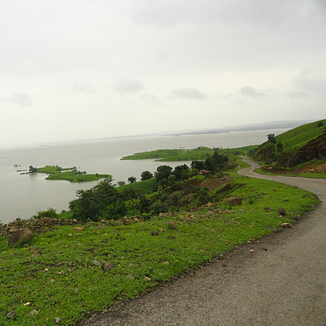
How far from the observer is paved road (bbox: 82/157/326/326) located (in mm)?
6725

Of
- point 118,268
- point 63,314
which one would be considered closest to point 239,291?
point 118,268

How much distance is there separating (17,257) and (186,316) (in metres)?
8.50

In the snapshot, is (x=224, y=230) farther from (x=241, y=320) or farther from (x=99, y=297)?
(x=99, y=297)

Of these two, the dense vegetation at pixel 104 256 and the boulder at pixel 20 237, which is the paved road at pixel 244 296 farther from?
the boulder at pixel 20 237

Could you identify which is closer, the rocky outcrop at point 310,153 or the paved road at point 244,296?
the paved road at point 244,296

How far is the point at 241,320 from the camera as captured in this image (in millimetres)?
6680

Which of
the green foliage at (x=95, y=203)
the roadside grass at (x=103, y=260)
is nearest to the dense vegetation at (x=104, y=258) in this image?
the roadside grass at (x=103, y=260)

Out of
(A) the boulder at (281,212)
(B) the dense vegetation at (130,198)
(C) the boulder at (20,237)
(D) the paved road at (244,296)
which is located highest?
(C) the boulder at (20,237)

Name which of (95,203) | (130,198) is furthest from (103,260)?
(130,198)

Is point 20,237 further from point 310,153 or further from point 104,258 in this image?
point 310,153

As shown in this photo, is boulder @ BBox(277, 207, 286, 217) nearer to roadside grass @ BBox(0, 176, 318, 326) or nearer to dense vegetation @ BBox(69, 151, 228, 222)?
roadside grass @ BBox(0, 176, 318, 326)

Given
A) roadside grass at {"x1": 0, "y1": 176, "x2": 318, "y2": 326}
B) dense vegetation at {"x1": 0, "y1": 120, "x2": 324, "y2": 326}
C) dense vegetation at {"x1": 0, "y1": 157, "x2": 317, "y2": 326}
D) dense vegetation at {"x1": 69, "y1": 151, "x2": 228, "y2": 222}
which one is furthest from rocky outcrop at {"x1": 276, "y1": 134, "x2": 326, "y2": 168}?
roadside grass at {"x1": 0, "y1": 176, "x2": 318, "y2": 326}

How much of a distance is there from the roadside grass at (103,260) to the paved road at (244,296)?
27.8 inches

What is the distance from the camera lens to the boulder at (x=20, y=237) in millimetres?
12117
